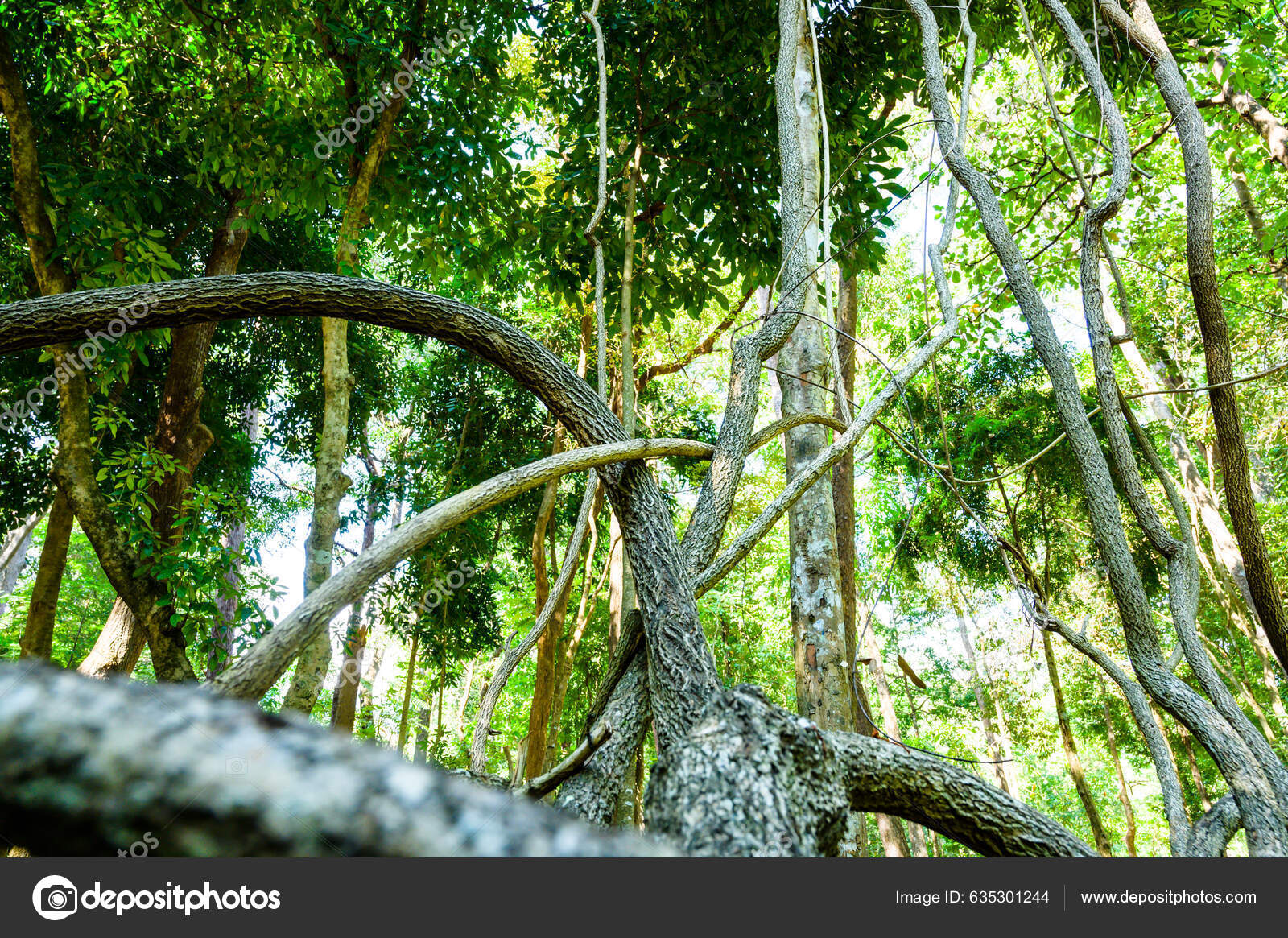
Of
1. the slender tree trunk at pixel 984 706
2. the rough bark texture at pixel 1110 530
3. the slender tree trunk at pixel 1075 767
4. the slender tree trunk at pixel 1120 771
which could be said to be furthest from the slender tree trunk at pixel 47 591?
the slender tree trunk at pixel 1120 771

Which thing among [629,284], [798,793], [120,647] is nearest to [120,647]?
[120,647]

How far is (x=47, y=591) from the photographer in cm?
480

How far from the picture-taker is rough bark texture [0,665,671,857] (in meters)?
0.57

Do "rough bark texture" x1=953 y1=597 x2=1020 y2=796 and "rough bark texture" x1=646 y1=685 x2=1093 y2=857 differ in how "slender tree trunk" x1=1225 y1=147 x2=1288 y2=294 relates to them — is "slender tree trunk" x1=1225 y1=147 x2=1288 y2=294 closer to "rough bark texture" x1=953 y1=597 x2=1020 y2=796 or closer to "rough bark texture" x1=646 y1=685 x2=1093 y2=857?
"rough bark texture" x1=646 y1=685 x2=1093 y2=857

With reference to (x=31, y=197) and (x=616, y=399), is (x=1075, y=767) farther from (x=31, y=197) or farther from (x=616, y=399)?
(x=31, y=197)

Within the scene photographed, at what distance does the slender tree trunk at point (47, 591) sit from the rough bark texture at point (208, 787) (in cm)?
479

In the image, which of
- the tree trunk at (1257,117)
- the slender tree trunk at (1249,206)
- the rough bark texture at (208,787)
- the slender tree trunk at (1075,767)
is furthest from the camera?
the slender tree trunk at (1075,767)

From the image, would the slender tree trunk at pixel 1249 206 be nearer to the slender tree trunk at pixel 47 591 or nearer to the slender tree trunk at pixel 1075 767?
the slender tree trunk at pixel 1075 767

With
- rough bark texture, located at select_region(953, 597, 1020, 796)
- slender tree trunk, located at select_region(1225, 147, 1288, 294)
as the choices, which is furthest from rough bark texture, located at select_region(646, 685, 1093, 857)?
rough bark texture, located at select_region(953, 597, 1020, 796)

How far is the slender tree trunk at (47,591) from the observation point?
4590mm

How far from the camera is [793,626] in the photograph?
3.18m

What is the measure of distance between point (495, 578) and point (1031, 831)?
7.69 m
